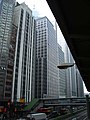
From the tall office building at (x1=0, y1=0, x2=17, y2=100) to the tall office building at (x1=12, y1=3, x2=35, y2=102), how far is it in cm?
544

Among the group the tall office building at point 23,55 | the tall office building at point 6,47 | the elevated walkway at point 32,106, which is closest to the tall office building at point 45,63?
the tall office building at point 23,55

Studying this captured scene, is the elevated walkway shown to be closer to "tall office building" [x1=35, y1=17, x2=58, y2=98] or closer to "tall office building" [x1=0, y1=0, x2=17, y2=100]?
"tall office building" [x1=0, y1=0, x2=17, y2=100]

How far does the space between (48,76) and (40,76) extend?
10.3 metres

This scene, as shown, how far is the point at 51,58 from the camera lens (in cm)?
17625

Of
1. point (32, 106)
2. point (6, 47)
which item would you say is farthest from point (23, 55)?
point (32, 106)

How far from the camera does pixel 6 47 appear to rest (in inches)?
3927

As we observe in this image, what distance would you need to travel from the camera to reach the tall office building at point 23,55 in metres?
103

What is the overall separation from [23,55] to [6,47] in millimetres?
18135

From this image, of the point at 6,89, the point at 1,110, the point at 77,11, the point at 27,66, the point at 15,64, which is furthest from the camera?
the point at 27,66

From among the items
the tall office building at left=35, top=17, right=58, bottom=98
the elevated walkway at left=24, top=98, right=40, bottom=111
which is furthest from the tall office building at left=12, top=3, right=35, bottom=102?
the tall office building at left=35, top=17, right=58, bottom=98

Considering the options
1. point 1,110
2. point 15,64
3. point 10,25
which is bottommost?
point 1,110

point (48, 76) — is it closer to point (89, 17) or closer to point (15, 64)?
point (15, 64)

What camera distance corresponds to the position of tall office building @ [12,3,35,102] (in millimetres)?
103375

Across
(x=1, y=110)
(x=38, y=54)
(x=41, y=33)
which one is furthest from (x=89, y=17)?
(x=41, y=33)
